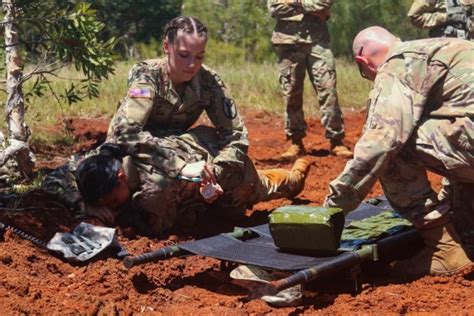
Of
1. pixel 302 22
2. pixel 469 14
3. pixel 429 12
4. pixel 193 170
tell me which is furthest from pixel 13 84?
pixel 429 12

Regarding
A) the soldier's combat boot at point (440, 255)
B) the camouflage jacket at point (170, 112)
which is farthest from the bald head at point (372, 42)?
the camouflage jacket at point (170, 112)

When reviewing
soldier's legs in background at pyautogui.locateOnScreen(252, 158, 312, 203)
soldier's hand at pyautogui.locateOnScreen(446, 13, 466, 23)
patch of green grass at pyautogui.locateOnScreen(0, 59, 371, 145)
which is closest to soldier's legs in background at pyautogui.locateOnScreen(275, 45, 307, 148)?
soldier's hand at pyautogui.locateOnScreen(446, 13, 466, 23)

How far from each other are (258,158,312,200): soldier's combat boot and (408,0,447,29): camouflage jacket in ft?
10.3

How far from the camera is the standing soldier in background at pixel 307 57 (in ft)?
27.6

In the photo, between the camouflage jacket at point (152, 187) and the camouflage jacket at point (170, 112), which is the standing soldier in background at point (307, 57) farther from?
the camouflage jacket at point (152, 187)

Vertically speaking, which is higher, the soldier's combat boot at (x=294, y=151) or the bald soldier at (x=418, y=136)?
the bald soldier at (x=418, y=136)

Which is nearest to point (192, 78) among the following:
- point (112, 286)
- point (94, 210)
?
point (94, 210)

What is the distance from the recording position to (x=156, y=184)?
5.45m

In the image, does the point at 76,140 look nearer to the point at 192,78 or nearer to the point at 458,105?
the point at 192,78

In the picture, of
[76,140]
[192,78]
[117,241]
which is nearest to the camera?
[117,241]

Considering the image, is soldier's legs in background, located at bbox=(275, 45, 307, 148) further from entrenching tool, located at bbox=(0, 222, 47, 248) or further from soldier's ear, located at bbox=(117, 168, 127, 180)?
entrenching tool, located at bbox=(0, 222, 47, 248)

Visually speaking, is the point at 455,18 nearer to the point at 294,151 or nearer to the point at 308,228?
the point at 294,151

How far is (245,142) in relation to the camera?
228 inches

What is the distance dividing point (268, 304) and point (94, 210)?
160 cm
